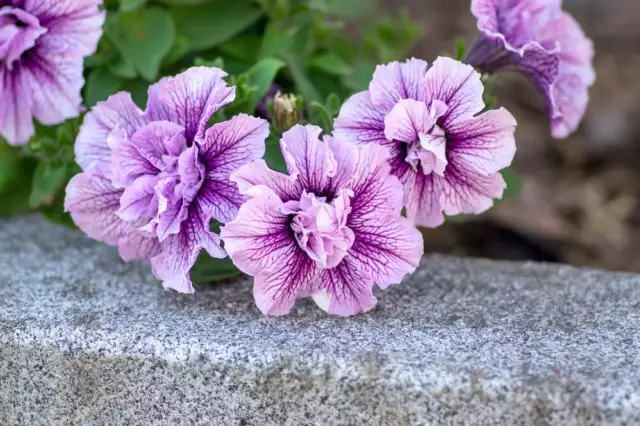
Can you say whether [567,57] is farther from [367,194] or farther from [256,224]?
[256,224]

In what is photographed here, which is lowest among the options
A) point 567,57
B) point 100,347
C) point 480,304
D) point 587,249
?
point 587,249

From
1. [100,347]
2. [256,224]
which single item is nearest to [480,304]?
[256,224]

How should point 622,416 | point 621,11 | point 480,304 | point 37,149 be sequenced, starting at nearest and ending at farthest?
point 622,416, point 480,304, point 37,149, point 621,11

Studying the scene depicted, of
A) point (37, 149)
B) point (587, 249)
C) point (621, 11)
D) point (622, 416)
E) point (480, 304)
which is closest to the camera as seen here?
point (622, 416)

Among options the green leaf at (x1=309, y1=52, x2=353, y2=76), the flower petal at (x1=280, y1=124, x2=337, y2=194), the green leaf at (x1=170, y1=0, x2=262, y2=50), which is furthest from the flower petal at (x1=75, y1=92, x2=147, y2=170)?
the green leaf at (x1=309, y1=52, x2=353, y2=76)

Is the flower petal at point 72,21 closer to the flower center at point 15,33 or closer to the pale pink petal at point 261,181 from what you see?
the flower center at point 15,33

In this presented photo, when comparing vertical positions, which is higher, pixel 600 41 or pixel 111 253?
pixel 600 41

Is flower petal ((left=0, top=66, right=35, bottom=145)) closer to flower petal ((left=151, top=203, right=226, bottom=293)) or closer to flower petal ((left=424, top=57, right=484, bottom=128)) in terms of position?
flower petal ((left=151, top=203, right=226, bottom=293))

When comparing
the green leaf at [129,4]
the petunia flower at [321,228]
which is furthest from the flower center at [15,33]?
the petunia flower at [321,228]
